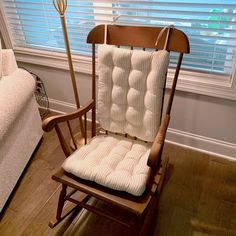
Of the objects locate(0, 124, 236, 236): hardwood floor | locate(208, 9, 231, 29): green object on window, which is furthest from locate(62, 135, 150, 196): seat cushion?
locate(208, 9, 231, 29): green object on window

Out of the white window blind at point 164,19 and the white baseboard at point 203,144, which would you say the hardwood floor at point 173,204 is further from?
the white window blind at point 164,19

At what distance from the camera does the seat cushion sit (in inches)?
40.5

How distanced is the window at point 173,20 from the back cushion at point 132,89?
0.52m

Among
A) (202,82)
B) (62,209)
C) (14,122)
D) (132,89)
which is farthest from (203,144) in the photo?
(14,122)

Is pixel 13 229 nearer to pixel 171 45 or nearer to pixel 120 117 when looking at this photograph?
pixel 120 117

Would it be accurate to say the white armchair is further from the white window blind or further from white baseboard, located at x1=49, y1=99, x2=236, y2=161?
white baseboard, located at x1=49, y1=99, x2=236, y2=161

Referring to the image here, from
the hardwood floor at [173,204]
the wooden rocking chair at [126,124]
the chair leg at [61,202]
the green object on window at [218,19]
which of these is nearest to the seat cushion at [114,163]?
the wooden rocking chair at [126,124]

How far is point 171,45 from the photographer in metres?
1.10

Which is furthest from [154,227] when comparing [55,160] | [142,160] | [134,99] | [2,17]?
[2,17]

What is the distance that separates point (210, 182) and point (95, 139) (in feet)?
2.84

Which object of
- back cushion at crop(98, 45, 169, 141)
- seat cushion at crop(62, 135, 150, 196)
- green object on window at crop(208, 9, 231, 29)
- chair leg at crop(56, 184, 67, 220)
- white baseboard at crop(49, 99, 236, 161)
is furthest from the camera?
white baseboard at crop(49, 99, 236, 161)

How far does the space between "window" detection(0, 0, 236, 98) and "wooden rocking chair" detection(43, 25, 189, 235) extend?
17.4 inches

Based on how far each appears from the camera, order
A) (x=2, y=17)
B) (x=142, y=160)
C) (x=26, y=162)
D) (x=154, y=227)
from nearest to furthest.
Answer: (x=142, y=160), (x=154, y=227), (x=26, y=162), (x=2, y=17)

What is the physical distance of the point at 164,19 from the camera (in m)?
1.50
